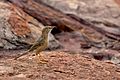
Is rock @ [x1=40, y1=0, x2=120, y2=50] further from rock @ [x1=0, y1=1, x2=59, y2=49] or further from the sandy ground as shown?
the sandy ground

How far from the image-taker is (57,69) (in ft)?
30.6

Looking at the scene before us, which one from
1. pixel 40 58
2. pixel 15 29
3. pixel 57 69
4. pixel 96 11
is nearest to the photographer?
pixel 57 69

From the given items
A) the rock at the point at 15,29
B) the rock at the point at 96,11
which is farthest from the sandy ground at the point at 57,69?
the rock at the point at 96,11

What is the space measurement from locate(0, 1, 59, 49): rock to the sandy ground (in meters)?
2.26

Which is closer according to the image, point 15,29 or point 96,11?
point 15,29

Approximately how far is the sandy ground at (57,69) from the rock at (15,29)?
226cm

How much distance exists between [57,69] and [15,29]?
4.21 meters

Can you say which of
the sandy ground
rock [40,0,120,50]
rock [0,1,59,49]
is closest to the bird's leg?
the sandy ground

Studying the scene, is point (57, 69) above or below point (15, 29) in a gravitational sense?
below

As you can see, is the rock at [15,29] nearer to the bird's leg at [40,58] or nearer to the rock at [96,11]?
the bird's leg at [40,58]

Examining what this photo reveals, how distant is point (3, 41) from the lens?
12.5 meters

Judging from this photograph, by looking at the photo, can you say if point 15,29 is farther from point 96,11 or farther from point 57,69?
point 96,11

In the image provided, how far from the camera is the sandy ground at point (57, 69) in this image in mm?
8852

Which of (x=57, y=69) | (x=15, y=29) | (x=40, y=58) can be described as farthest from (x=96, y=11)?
(x=57, y=69)
